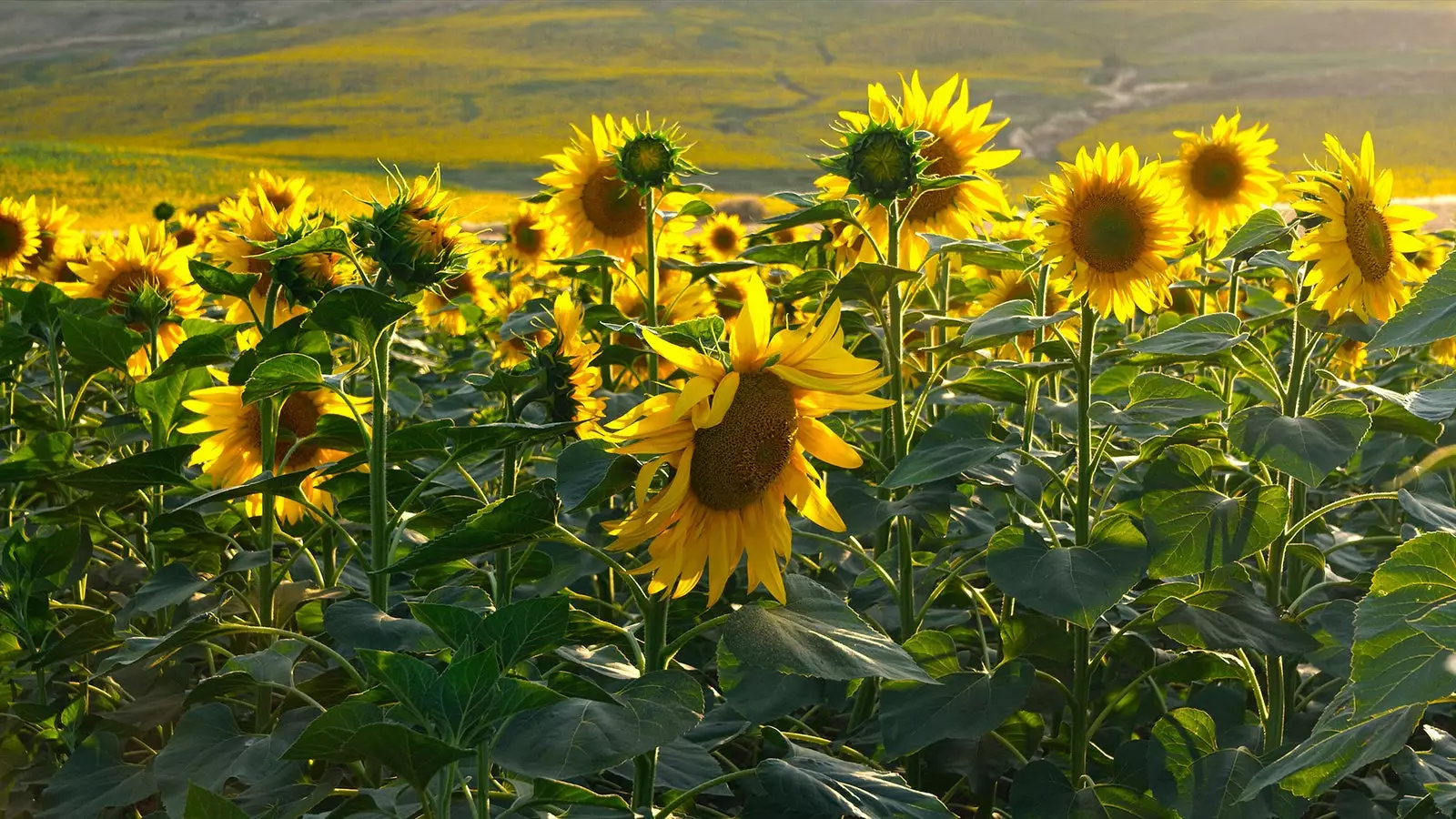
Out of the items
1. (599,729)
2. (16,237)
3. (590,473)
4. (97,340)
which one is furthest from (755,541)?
(16,237)

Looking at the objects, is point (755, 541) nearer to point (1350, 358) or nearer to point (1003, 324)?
point (1003, 324)

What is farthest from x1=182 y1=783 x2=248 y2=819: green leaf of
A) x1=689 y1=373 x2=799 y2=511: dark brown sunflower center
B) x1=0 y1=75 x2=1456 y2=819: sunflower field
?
x1=689 y1=373 x2=799 y2=511: dark brown sunflower center

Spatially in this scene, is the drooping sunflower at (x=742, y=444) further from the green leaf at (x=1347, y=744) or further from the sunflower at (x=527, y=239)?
the sunflower at (x=527, y=239)

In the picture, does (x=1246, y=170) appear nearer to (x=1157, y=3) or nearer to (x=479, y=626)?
(x=479, y=626)

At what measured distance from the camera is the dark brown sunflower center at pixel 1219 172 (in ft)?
11.4

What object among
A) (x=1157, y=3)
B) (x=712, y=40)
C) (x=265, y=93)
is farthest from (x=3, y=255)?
(x=1157, y=3)

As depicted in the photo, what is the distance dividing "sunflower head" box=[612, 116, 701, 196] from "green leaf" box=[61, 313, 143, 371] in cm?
105

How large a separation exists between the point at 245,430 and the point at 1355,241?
6.16 ft

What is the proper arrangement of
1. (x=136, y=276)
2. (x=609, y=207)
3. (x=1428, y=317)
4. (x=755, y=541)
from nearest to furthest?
(x=1428, y=317) → (x=755, y=541) → (x=136, y=276) → (x=609, y=207)

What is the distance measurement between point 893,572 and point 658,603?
2.93ft

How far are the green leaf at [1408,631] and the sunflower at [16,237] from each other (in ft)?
13.2

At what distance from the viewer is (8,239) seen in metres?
3.87

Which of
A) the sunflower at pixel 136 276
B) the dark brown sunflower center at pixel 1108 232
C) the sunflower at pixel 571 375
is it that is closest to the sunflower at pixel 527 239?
the sunflower at pixel 136 276

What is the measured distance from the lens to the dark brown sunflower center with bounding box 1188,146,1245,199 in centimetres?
348
